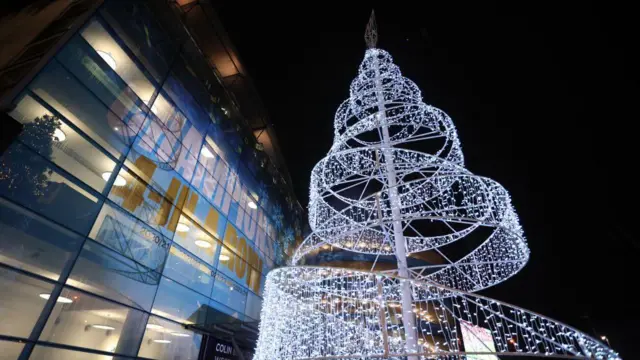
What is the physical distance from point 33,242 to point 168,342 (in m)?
4.64

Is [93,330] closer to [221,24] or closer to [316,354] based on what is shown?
[316,354]

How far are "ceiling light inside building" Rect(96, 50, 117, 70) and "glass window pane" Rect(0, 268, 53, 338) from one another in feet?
17.9

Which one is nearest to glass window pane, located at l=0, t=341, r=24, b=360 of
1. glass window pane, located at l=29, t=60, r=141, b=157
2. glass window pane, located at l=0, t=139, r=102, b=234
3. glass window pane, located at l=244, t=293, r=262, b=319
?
glass window pane, located at l=0, t=139, r=102, b=234

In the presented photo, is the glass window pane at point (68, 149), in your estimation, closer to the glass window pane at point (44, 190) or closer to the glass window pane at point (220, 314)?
the glass window pane at point (44, 190)

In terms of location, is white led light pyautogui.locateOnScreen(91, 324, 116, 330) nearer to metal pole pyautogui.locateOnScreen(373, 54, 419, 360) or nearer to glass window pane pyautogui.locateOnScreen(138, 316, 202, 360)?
glass window pane pyautogui.locateOnScreen(138, 316, 202, 360)

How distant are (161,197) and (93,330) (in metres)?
3.84

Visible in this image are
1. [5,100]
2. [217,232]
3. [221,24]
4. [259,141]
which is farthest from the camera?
[259,141]

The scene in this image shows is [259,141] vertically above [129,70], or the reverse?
[259,141]

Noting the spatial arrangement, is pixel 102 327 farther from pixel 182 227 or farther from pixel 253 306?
pixel 253 306

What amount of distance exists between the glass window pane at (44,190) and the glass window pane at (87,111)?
4.08 feet

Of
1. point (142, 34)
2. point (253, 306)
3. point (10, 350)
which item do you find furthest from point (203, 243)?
point (142, 34)

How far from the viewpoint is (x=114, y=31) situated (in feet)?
28.6

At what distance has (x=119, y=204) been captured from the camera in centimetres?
838

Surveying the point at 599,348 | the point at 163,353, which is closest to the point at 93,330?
the point at 163,353
